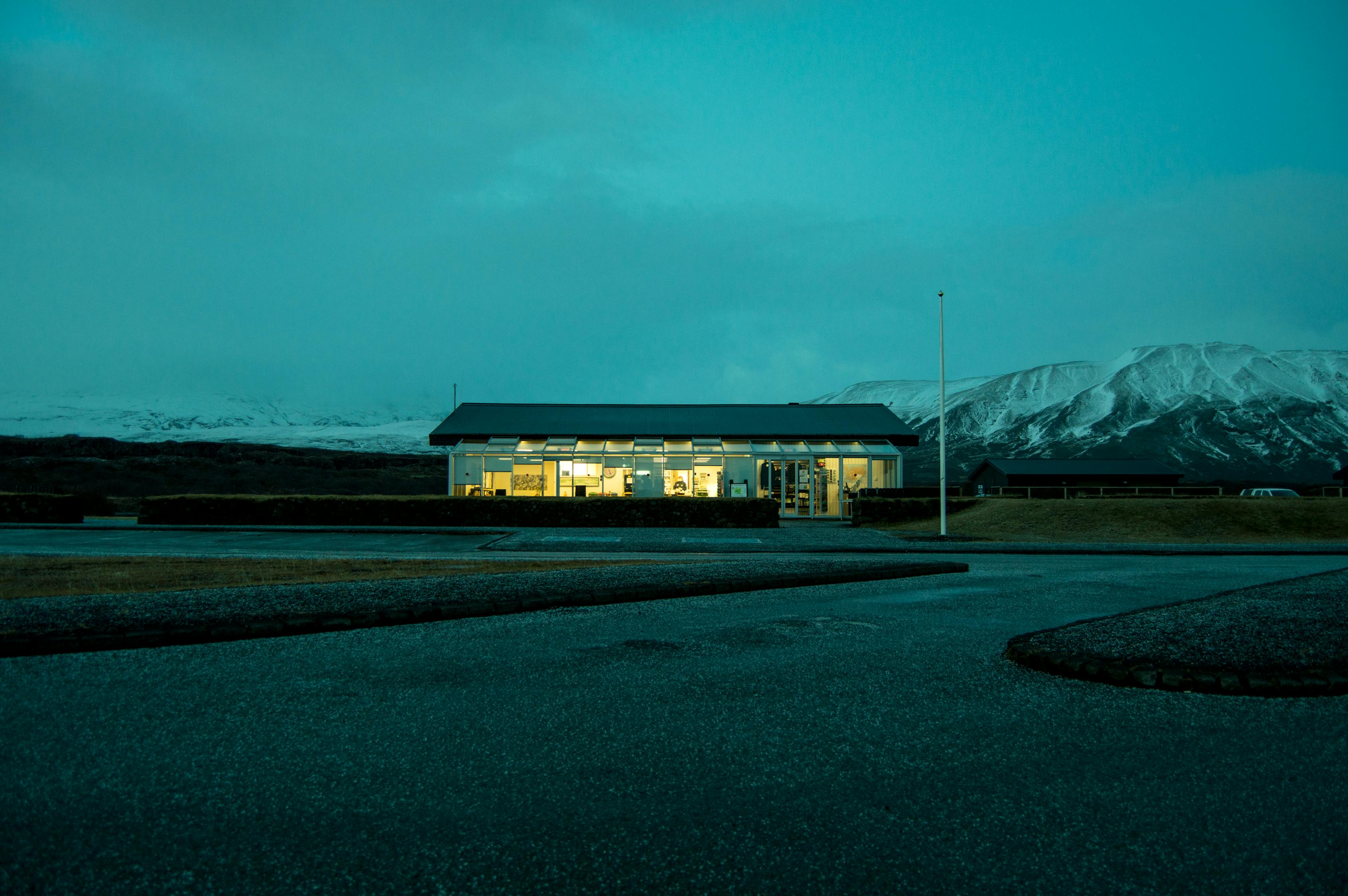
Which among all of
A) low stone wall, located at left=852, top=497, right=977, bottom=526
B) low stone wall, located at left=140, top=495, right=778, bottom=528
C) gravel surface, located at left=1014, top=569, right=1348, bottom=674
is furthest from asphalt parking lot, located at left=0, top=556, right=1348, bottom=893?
low stone wall, located at left=852, top=497, right=977, bottom=526

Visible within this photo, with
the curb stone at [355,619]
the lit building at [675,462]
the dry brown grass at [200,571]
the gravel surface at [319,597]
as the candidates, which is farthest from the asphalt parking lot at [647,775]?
the lit building at [675,462]

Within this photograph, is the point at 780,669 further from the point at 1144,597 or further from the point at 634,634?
the point at 1144,597

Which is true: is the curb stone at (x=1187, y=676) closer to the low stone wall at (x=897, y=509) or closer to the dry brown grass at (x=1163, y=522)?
the dry brown grass at (x=1163, y=522)

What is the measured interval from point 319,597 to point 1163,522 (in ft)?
82.8

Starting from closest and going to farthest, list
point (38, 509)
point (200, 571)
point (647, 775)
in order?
point (647, 775), point (200, 571), point (38, 509)

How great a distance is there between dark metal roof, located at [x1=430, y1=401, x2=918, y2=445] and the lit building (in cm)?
10

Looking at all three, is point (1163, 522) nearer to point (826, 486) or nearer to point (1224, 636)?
point (826, 486)

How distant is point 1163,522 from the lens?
84.6 feet

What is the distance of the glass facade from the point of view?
3766cm

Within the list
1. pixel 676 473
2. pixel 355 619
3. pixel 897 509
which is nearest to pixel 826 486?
pixel 676 473

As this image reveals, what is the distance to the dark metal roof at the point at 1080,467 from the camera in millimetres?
61656

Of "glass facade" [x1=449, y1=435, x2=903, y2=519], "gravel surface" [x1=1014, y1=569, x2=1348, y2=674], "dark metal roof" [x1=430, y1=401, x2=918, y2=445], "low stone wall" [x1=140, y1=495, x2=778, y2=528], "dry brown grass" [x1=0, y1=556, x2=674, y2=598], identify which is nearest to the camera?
"gravel surface" [x1=1014, y1=569, x2=1348, y2=674]

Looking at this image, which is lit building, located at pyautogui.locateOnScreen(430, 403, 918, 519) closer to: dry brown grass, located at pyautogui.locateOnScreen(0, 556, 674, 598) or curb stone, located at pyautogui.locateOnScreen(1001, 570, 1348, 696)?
dry brown grass, located at pyautogui.locateOnScreen(0, 556, 674, 598)

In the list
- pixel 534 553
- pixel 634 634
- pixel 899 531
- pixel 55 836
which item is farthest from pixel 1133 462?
pixel 55 836
